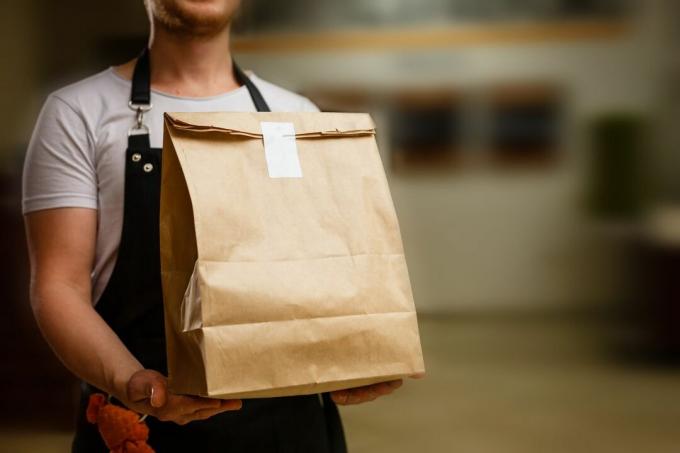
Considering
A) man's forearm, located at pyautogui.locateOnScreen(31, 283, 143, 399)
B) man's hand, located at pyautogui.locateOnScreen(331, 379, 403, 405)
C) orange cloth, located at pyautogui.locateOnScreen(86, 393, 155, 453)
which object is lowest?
orange cloth, located at pyautogui.locateOnScreen(86, 393, 155, 453)

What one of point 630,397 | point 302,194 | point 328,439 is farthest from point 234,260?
point 630,397

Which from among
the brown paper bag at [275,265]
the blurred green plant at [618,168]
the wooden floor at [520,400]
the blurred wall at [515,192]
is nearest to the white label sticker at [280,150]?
the brown paper bag at [275,265]

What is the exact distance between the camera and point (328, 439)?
1.12m

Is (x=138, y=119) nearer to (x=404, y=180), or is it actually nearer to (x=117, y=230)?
(x=117, y=230)

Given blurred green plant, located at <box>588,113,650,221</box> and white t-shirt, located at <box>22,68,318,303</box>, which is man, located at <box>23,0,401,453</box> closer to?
white t-shirt, located at <box>22,68,318,303</box>

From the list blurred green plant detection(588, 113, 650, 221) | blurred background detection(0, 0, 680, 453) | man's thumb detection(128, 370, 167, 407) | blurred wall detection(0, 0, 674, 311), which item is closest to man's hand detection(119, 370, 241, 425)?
man's thumb detection(128, 370, 167, 407)

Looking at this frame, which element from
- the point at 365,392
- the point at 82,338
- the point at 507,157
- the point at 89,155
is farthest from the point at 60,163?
the point at 507,157

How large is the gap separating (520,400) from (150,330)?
9.49ft

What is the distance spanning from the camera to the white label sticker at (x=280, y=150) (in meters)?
0.85

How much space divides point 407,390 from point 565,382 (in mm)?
751

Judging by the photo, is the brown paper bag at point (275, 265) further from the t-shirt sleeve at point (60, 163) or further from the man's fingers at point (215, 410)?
the t-shirt sleeve at point (60, 163)

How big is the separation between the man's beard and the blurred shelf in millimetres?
2725

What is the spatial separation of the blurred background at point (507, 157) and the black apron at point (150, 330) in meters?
2.43

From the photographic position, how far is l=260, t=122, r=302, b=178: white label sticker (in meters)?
0.85
